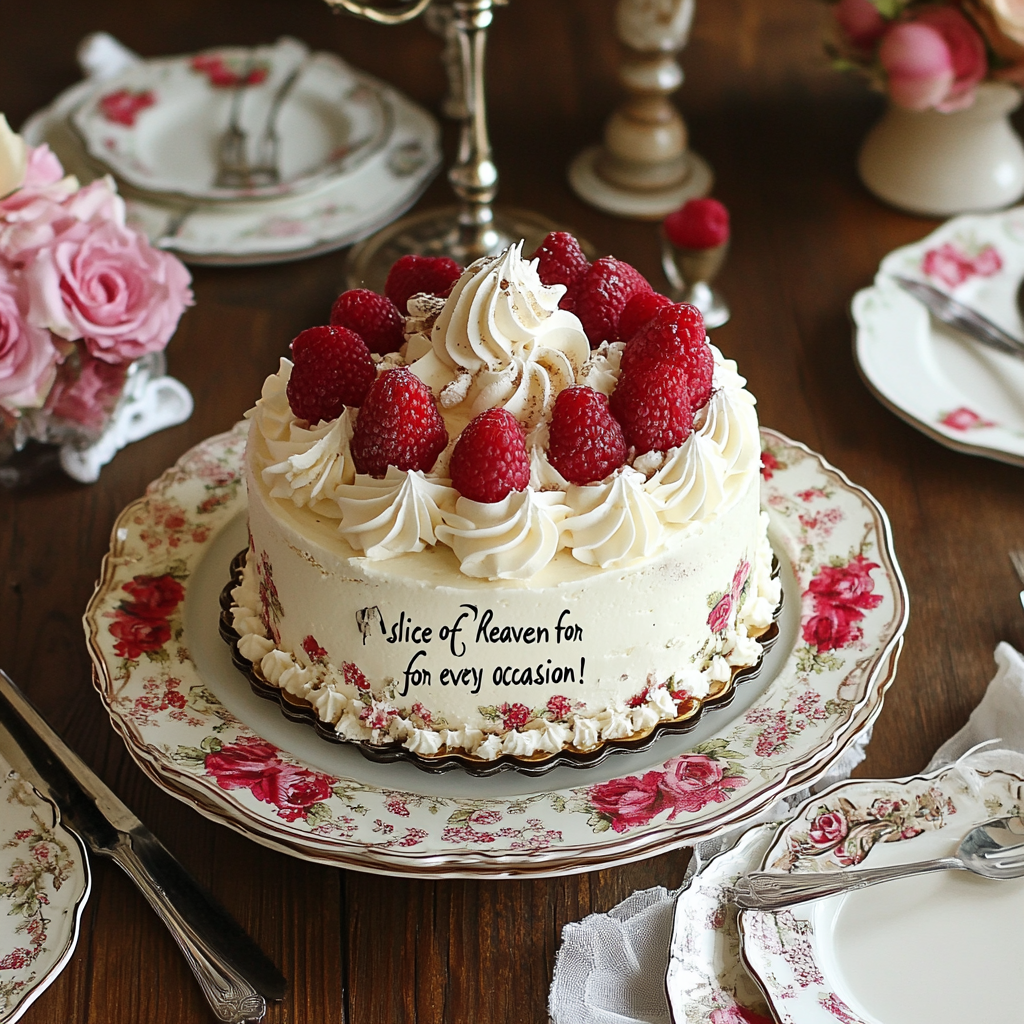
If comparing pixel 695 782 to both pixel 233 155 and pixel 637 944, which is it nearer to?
pixel 637 944

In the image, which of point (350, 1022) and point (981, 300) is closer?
point (350, 1022)

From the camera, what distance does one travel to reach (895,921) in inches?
45.3

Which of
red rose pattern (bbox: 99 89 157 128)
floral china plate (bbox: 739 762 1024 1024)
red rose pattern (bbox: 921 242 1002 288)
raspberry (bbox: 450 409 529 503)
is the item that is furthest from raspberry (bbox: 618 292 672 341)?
red rose pattern (bbox: 99 89 157 128)

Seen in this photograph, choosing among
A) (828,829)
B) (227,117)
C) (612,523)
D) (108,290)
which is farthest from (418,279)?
(227,117)

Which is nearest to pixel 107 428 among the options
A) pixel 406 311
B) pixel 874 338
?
pixel 406 311

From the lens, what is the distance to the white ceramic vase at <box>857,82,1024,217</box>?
2242 mm

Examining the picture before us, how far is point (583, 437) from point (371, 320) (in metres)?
0.31

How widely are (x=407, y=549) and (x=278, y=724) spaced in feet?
0.95

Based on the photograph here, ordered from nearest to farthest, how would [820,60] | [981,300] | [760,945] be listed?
1. [760,945]
2. [981,300]
3. [820,60]

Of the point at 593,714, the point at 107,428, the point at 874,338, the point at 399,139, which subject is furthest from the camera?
the point at 399,139

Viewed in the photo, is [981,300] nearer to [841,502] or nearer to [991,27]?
[991,27]

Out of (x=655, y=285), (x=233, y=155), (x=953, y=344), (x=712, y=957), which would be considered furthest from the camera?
(x=233, y=155)

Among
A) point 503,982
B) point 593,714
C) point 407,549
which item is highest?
point 407,549

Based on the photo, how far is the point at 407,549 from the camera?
1.15 m
